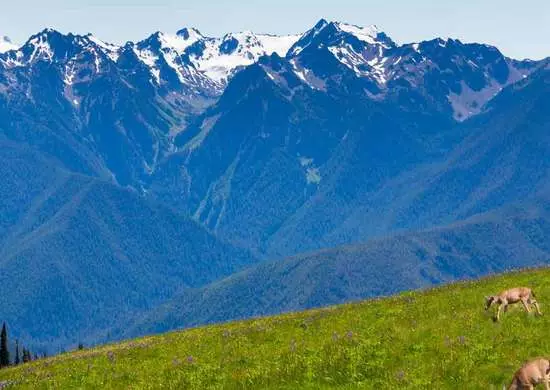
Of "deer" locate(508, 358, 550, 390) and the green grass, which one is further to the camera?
the green grass

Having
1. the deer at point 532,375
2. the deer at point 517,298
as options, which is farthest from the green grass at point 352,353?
the deer at point 532,375

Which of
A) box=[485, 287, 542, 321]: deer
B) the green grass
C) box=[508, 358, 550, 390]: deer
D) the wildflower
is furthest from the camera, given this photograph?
box=[485, 287, 542, 321]: deer

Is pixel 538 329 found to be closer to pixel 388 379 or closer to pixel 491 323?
pixel 491 323

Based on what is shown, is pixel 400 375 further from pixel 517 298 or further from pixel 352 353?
pixel 517 298

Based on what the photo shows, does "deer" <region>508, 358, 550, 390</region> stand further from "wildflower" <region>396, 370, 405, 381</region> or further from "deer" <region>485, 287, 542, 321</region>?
"deer" <region>485, 287, 542, 321</region>

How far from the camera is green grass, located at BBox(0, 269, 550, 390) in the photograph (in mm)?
30891

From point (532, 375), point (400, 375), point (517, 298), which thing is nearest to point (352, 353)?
point (400, 375)

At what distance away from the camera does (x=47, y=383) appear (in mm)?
39719

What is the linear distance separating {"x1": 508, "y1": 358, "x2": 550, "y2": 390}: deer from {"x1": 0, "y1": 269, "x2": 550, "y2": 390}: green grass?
2.91m

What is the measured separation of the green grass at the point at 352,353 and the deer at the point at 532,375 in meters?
2.91

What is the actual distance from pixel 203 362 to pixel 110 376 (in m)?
4.14

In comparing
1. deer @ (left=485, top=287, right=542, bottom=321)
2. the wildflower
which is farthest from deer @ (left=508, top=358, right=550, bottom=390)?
Answer: deer @ (left=485, top=287, right=542, bottom=321)

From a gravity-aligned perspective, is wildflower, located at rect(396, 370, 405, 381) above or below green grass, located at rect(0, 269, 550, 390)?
above

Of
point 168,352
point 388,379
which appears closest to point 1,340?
point 168,352
